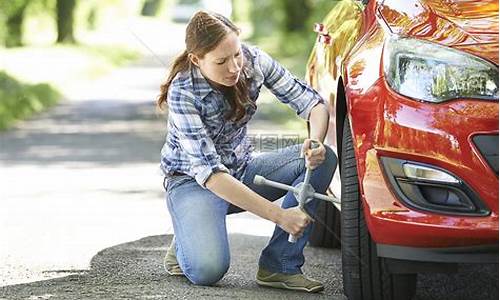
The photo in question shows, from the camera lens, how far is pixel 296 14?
3366cm

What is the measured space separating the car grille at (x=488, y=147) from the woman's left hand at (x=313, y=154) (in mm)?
1156

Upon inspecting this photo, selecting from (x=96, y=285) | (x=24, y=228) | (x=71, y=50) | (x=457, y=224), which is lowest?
(x=71, y=50)

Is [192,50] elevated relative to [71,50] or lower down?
elevated

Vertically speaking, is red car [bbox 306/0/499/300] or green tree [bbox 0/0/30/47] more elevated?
red car [bbox 306/0/499/300]

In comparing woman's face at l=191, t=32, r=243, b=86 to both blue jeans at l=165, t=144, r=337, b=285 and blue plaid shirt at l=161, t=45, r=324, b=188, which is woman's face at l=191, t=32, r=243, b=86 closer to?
blue plaid shirt at l=161, t=45, r=324, b=188

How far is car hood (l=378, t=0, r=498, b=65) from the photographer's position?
396 cm

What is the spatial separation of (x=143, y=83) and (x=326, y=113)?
665 inches

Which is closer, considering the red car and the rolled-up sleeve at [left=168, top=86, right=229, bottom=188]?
the red car

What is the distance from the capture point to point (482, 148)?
3848 mm

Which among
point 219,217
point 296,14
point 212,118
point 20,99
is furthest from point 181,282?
point 296,14

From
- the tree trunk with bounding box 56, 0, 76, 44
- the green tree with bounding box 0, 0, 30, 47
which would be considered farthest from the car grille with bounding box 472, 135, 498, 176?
the tree trunk with bounding box 56, 0, 76, 44

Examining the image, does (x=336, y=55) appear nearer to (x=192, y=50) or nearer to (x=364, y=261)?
(x=192, y=50)

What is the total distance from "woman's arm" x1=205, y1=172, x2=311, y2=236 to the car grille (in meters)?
1.08

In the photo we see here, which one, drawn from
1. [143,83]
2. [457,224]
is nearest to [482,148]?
[457,224]
